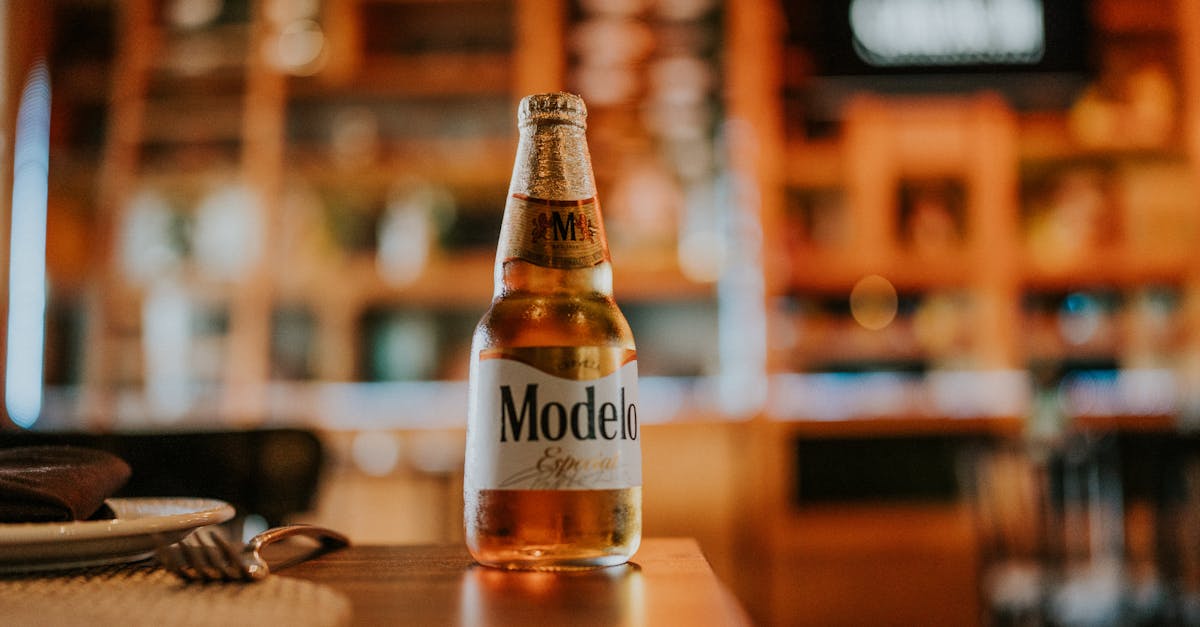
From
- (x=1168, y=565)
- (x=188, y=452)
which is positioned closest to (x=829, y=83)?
(x=1168, y=565)

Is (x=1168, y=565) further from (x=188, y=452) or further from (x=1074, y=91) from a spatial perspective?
(x=188, y=452)

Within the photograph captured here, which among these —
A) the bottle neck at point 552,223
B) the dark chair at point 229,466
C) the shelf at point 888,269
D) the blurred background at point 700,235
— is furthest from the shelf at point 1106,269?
the bottle neck at point 552,223

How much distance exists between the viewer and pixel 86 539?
488 mm

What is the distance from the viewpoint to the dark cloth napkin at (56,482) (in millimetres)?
525

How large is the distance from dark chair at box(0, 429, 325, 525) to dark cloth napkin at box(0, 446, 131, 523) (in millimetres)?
493

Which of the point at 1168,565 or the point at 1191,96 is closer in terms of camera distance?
the point at 1168,565

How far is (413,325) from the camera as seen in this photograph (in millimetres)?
3586

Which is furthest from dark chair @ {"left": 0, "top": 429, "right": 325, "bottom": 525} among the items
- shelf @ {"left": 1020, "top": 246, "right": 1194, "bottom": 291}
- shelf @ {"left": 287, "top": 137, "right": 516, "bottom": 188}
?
shelf @ {"left": 1020, "top": 246, "right": 1194, "bottom": 291}

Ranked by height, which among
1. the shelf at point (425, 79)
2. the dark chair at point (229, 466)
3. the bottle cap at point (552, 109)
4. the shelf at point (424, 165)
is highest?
the shelf at point (425, 79)

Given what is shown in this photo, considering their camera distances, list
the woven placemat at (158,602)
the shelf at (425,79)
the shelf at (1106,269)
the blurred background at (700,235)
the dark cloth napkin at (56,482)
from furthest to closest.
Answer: the shelf at (425,79), the shelf at (1106,269), the blurred background at (700,235), the dark cloth napkin at (56,482), the woven placemat at (158,602)

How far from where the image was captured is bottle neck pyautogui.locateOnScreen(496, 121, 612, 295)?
2.00 feet

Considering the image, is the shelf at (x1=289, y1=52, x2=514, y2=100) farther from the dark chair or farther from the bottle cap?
the bottle cap

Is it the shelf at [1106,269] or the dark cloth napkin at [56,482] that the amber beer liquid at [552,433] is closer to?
Answer: the dark cloth napkin at [56,482]

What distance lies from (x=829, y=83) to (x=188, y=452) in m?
2.60
